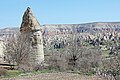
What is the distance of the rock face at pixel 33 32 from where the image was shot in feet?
115

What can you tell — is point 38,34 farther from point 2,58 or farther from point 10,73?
point 2,58

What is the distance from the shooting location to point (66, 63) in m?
39.8

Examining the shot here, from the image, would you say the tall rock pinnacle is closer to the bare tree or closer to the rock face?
the rock face

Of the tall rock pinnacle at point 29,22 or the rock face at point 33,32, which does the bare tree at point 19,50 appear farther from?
the tall rock pinnacle at point 29,22

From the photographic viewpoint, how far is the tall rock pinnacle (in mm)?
34969

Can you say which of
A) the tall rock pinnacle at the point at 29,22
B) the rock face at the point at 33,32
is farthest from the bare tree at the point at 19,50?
the tall rock pinnacle at the point at 29,22

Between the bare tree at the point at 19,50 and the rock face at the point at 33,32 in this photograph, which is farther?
the bare tree at the point at 19,50

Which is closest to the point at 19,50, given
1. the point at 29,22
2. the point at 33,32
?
the point at 33,32

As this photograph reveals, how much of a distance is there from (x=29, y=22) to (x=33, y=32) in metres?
1.18

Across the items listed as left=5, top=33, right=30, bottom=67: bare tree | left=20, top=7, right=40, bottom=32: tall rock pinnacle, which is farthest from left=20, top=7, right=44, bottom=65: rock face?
left=5, top=33, right=30, bottom=67: bare tree

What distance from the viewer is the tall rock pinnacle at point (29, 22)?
34969 mm

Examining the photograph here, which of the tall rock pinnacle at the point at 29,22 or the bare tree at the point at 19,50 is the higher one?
the tall rock pinnacle at the point at 29,22

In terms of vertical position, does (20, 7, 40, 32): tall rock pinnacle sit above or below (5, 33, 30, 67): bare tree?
above

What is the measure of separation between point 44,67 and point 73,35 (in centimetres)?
1647
